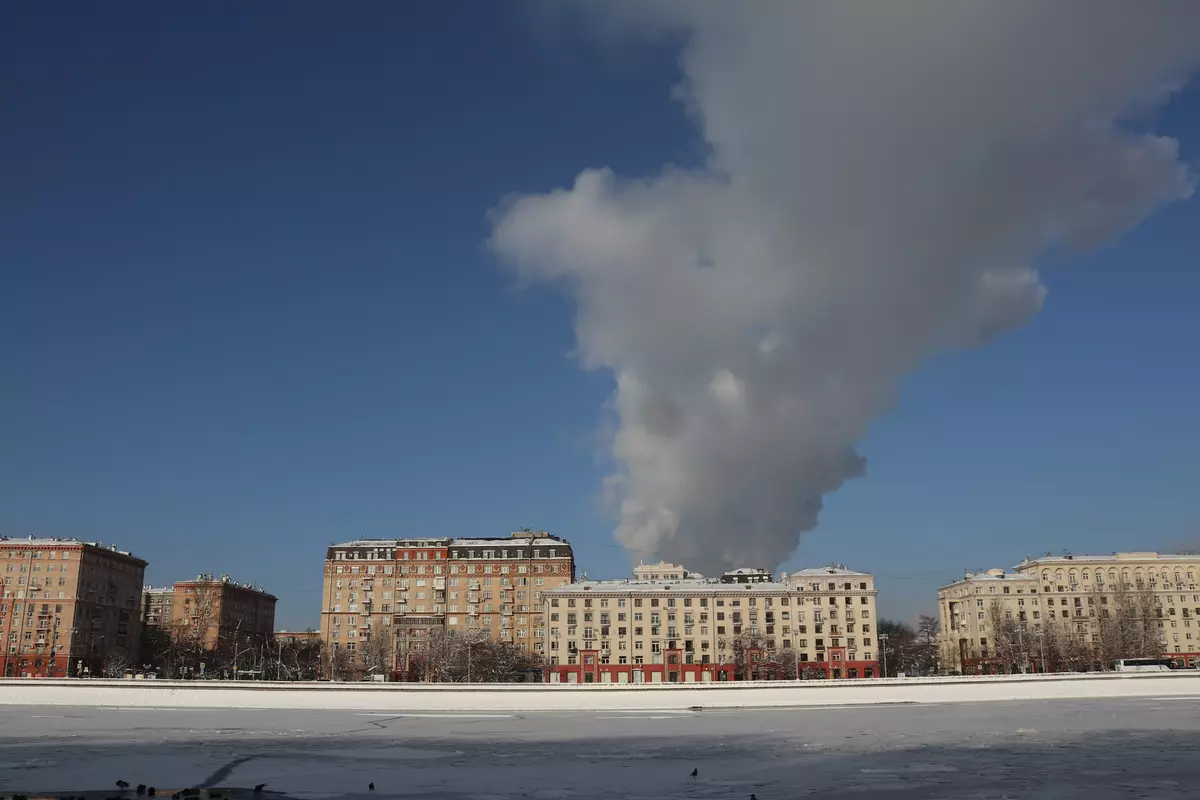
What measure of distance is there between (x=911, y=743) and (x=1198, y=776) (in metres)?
13.5

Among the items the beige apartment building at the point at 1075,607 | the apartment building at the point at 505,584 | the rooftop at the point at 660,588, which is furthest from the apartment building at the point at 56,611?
the beige apartment building at the point at 1075,607

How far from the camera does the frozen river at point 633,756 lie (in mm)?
26859

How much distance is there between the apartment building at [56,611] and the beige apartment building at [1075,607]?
15249cm

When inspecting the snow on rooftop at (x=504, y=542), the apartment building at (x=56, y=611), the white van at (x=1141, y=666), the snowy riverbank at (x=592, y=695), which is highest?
the snow on rooftop at (x=504, y=542)

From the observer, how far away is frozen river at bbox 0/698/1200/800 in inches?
1057

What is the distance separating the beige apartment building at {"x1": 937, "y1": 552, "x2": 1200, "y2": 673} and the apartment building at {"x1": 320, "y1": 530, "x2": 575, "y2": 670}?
80.5 m

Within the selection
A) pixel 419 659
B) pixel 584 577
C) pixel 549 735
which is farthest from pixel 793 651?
pixel 549 735

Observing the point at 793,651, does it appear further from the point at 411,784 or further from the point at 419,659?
the point at 411,784

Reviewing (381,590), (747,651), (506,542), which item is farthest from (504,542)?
(747,651)

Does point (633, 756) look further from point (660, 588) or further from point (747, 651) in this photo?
point (660, 588)

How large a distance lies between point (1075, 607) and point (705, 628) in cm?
7833

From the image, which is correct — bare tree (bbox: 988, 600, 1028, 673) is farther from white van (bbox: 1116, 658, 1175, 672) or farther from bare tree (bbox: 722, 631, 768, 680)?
bare tree (bbox: 722, 631, 768, 680)

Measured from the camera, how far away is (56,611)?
160m

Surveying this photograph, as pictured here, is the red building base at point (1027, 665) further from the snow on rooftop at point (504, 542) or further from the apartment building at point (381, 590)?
the apartment building at point (381, 590)
